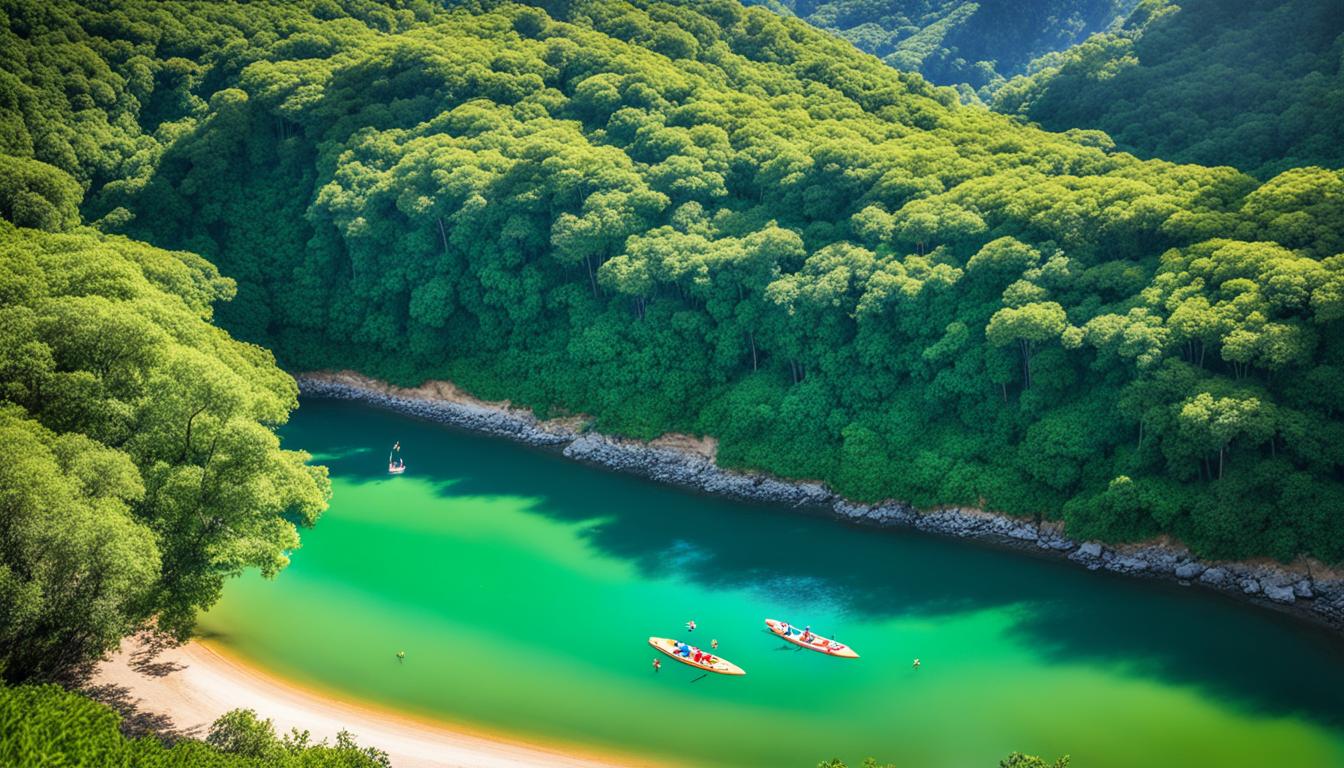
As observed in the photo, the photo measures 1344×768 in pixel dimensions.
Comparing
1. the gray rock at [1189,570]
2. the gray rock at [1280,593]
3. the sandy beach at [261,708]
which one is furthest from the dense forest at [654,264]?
the sandy beach at [261,708]

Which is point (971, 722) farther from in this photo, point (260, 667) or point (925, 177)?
point (925, 177)

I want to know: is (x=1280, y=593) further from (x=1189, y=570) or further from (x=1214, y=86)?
(x=1214, y=86)

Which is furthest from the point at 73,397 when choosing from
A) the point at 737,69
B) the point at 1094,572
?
the point at 737,69

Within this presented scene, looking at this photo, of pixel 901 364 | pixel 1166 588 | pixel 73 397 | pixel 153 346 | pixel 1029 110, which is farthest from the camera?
pixel 1029 110

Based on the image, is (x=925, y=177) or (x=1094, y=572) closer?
(x=1094, y=572)

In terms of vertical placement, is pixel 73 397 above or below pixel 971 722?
above

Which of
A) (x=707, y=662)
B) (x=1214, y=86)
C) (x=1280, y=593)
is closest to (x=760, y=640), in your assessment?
(x=707, y=662)

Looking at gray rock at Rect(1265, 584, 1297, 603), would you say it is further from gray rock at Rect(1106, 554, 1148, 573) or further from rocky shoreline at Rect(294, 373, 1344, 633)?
gray rock at Rect(1106, 554, 1148, 573)

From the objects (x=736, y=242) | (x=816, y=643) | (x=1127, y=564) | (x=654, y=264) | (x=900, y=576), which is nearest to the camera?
(x=816, y=643)

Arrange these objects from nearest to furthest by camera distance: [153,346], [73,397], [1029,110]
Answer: [73,397] < [153,346] < [1029,110]
